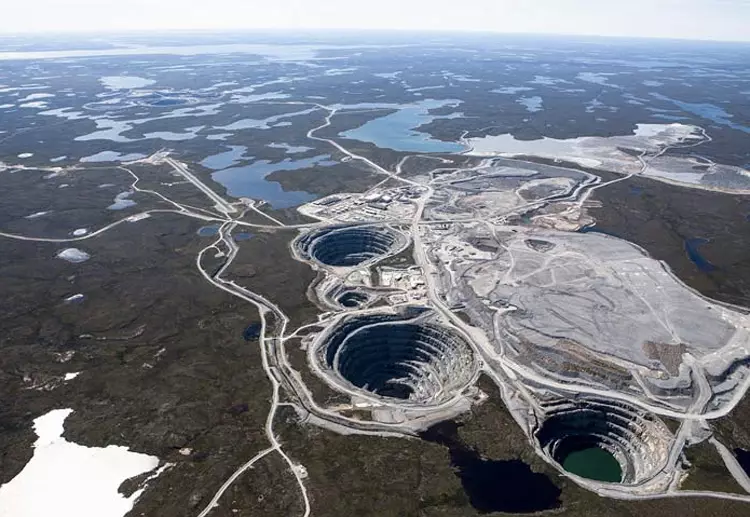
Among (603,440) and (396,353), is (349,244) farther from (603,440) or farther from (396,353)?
(603,440)

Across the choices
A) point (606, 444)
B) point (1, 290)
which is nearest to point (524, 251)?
point (606, 444)

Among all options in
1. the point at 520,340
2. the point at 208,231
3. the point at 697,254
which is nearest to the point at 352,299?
the point at 520,340

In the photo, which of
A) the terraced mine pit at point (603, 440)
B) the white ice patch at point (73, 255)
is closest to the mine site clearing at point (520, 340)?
the terraced mine pit at point (603, 440)

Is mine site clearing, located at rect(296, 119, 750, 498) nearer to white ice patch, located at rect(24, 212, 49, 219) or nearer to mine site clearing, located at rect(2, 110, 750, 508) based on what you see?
mine site clearing, located at rect(2, 110, 750, 508)

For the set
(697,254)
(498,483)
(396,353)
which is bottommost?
(396,353)

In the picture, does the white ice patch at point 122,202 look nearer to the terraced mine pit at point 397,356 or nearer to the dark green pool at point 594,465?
the terraced mine pit at point 397,356

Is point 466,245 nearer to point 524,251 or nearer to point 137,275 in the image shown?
point 524,251
